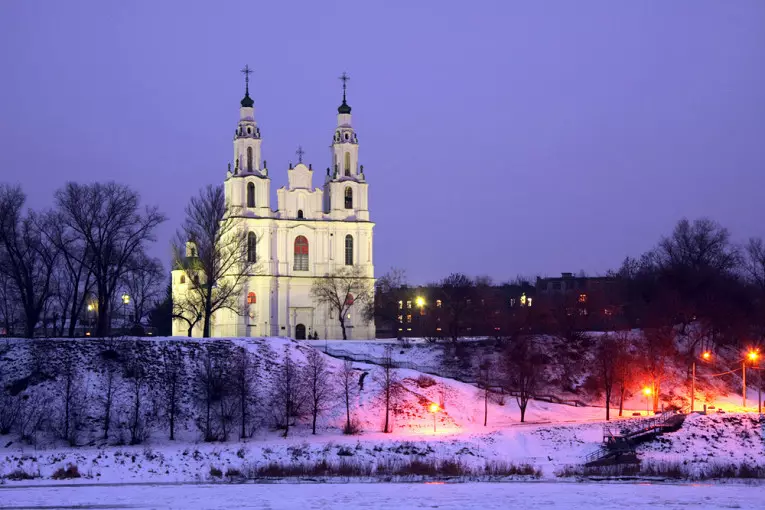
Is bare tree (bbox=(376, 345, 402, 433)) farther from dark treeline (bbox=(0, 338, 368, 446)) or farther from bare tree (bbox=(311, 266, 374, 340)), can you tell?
bare tree (bbox=(311, 266, 374, 340))

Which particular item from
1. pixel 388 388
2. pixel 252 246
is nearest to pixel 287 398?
pixel 388 388

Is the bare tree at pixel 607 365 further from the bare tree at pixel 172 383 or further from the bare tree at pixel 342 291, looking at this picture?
the bare tree at pixel 172 383

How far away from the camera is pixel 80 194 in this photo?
65625 millimetres

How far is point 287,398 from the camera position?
52844 mm

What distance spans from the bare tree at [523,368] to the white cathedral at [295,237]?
51.9 ft

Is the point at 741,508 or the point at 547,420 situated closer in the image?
the point at 741,508

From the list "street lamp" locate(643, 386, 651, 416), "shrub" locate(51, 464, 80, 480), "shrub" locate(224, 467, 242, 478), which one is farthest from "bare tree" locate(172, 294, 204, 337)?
"shrub" locate(51, 464, 80, 480)

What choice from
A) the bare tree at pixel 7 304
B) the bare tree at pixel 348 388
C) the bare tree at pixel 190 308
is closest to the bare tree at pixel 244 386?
the bare tree at pixel 348 388

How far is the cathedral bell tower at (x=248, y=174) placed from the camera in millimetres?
79750

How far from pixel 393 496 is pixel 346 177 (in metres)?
52.6

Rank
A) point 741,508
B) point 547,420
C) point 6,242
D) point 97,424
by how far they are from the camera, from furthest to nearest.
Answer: point 6,242 → point 547,420 → point 97,424 → point 741,508

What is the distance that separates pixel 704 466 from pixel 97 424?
28.0 m

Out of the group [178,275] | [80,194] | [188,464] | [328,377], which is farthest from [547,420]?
[178,275]

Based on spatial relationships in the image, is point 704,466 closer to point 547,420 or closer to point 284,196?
point 547,420
